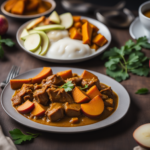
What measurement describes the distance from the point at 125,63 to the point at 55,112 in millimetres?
1585

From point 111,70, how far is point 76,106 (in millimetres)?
1149

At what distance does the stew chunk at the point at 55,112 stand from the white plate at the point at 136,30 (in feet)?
7.58

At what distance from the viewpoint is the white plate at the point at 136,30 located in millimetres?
3933

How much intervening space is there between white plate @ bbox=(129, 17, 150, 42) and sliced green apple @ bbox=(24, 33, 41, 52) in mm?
1711

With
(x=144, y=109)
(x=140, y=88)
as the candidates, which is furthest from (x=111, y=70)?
(x=144, y=109)

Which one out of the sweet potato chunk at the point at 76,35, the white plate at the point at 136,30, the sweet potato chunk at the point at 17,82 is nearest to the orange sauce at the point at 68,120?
the sweet potato chunk at the point at 17,82

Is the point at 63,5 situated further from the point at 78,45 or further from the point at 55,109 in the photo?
the point at 55,109

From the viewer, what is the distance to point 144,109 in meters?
2.60

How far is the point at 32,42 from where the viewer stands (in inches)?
135

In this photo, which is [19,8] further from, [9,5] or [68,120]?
[68,120]

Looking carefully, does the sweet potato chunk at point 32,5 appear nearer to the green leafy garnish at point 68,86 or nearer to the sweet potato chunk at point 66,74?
the sweet potato chunk at point 66,74

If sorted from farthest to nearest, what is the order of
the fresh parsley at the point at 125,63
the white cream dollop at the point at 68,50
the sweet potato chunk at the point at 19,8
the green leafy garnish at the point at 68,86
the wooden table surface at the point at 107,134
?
the sweet potato chunk at the point at 19,8, the white cream dollop at the point at 68,50, the fresh parsley at the point at 125,63, the green leafy garnish at the point at 68,86, the wooden table surface at the point at 107,134

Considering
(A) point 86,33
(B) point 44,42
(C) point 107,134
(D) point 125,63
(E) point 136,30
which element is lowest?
(E) point 136,30

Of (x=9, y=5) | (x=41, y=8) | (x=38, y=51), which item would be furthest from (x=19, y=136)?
(x=9, y=5)
